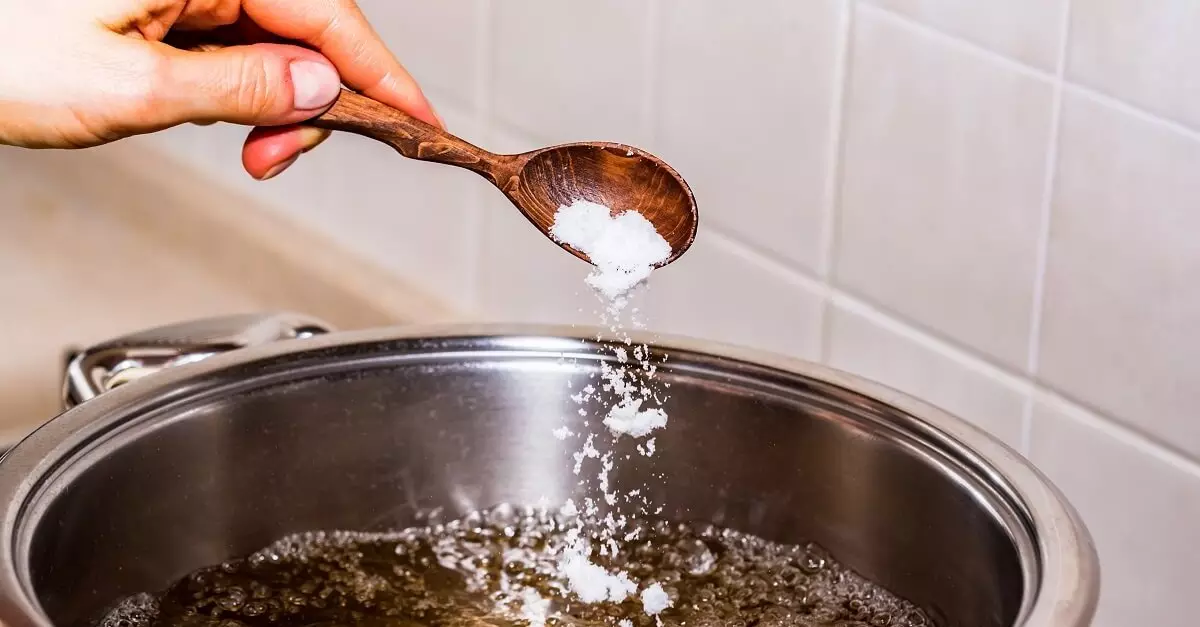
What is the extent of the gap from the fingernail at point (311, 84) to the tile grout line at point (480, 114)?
1.41 ft

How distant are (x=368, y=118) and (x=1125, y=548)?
15.8 inches

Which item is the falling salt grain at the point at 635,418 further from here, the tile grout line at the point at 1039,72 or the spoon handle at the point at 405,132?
the tile grout line at the point at 1039,72

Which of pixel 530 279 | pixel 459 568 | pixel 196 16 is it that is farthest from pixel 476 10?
pixel 459 568

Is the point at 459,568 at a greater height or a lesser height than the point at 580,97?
lesser

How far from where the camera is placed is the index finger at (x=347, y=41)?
2.41 feet

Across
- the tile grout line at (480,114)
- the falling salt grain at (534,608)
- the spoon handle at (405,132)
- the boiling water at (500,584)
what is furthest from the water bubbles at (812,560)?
the tile grout line at (480,114)

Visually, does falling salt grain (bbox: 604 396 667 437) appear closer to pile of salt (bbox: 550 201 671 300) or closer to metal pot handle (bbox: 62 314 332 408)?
pile of salt (bbox: 550 201 671 300)

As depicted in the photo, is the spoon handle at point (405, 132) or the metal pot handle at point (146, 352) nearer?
the spoon handle at point (405, 132)

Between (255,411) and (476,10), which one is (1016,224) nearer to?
(255,411)

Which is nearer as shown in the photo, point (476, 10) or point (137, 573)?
point (137, 573)

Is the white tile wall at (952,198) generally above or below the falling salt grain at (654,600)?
above

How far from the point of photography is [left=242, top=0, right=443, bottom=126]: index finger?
735 mm

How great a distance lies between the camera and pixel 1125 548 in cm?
74

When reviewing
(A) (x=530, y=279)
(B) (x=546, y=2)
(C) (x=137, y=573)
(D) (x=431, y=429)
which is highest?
(B) (x=546, y=2)
